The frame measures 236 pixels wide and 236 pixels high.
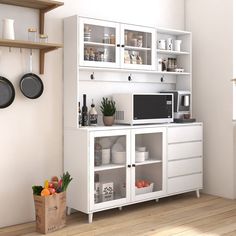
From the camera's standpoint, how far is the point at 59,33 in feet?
12.4

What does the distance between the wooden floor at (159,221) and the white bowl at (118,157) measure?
0.50m

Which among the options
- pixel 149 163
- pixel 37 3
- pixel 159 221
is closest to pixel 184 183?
pixel 149 163

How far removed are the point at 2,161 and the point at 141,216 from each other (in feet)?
4.50

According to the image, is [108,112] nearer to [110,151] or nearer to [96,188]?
[110,151]

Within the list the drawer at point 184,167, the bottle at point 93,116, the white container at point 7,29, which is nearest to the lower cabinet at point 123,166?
the drawer at point 184,167

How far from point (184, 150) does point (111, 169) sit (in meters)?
0.92

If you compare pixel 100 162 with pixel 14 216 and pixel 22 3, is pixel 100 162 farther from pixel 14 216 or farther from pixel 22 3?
pixel 22 3

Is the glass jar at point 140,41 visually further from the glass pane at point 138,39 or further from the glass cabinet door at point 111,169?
the glass cabinet door at point 111,169

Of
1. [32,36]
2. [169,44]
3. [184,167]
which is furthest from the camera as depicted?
[169,44]

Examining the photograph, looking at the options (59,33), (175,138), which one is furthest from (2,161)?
(175,138)

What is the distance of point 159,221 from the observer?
3.62 meters

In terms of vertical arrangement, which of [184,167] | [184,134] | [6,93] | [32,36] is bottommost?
[184,167]

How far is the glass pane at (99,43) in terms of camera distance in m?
3.72

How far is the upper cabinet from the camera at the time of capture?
371cm
